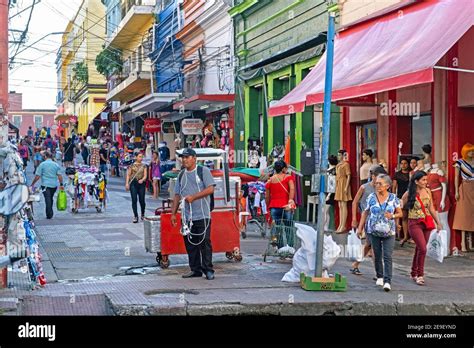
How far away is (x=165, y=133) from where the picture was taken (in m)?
39.2

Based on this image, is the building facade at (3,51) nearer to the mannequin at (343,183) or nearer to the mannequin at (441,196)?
the mannequin at (343,183)

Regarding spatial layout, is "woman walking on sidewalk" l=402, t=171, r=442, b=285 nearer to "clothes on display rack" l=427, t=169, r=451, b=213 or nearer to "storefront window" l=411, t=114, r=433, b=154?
"clothes on display rack" l=427, t=169, r=451, b=213

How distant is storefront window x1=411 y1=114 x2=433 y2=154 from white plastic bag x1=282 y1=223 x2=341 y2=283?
4.95 meters

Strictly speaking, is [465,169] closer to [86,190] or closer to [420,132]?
[420,132]

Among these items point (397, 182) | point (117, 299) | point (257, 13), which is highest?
point (257, 13)

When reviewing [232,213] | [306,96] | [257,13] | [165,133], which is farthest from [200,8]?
[232,213]

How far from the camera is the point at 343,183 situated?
1800 cm

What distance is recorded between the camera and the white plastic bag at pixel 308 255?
1120 cm

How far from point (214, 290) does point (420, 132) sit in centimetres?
684

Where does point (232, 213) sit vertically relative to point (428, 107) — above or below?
below

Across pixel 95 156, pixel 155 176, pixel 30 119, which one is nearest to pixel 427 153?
pixel 155 176

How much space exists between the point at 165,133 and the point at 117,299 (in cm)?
2952

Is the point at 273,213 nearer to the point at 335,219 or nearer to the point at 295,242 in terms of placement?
the point at 295,242

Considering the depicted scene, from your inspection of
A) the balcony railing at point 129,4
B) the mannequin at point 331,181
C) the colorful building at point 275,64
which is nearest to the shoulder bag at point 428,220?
the mannequin at point 331,181
